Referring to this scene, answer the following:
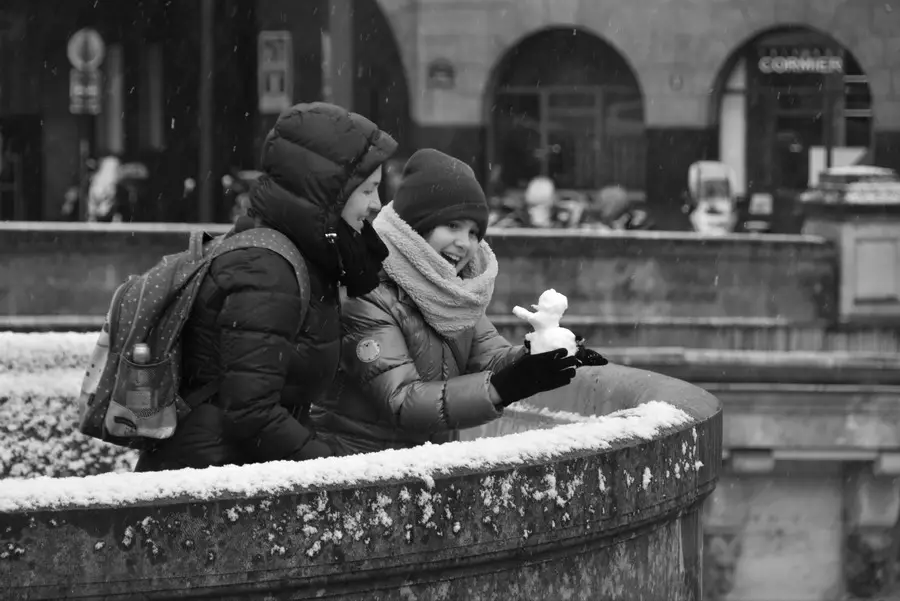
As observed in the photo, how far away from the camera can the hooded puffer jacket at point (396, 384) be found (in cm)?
408

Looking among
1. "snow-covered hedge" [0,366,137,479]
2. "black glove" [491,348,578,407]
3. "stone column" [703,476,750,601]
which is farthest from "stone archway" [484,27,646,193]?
"black glove" [491,348,578,407]

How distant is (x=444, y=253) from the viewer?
4.56m

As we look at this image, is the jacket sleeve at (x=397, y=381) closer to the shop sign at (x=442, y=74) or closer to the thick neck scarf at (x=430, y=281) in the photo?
the thick neck scarf at (x=430, y=281)

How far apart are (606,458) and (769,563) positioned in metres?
7.28

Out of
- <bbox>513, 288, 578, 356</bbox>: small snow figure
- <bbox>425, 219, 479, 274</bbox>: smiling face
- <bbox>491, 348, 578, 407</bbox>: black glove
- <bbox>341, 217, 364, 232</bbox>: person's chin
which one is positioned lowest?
<bbox>491, 348, 578, 407</bbox>: black glove

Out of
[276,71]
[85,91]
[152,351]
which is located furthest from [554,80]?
Result: [152,351]

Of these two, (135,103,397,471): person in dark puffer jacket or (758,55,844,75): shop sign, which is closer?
(135,103,397,471): person in dark puffer jacket

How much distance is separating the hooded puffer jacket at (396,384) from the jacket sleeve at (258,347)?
1.35ft

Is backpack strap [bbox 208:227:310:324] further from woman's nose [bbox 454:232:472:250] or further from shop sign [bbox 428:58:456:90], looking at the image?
shop sign [bbox 428:58:456:90]

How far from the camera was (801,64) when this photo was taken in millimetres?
30000

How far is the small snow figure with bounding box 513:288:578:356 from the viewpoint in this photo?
3.95 m

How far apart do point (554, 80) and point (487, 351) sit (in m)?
26.8

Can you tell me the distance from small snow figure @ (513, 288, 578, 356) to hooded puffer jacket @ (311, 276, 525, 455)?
15 centimetres

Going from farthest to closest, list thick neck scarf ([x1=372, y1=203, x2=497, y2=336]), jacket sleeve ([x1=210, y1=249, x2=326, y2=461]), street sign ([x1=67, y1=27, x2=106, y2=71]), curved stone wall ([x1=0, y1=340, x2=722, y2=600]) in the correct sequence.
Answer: street sign ([x1=67, y1=27, x2=106, y2=71]) < thick neck scarf ([x1=372, y1=203, x2=497, y2=336]) < jacket sleeve ([x1=210, y1=249, x2=326, y2=461]) < curved stone wall ([x1=0, y1=340, x2=722, y2=600])
